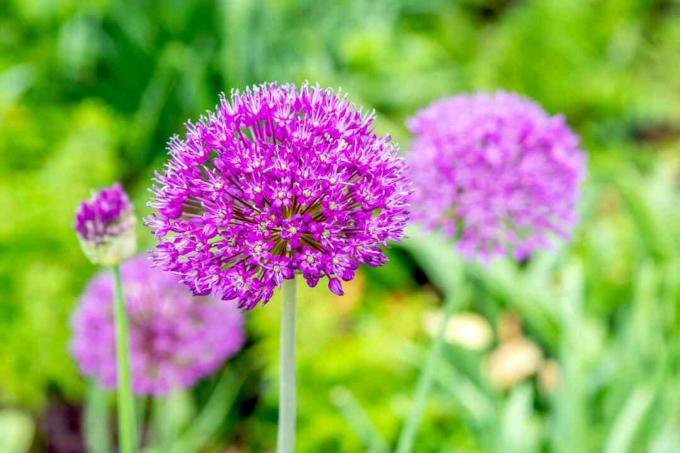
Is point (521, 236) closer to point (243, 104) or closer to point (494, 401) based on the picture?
point (243, 104)

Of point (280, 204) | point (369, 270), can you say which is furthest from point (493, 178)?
point (369, 270)

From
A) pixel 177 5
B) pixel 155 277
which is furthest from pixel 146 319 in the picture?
pixel 177 5

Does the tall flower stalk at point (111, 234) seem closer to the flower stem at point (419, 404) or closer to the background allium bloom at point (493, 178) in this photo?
the flower stem at point (419, 404)

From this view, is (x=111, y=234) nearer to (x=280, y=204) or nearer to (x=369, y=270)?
(x=280, y=204)

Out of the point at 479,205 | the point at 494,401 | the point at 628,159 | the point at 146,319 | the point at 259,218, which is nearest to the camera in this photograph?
the point at 259,218

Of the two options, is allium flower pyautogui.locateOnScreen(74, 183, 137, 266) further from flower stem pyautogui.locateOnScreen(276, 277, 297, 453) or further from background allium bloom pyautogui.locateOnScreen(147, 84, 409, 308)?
flower stem pyautogui.locateOnScreen(276, 277, 297, 453)

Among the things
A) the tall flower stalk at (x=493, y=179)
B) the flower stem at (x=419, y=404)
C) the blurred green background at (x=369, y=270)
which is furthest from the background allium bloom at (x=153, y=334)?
the flower stem at (x=419, y=404)

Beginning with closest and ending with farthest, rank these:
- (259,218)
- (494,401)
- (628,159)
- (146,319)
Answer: (259,218)
(146,319)
(494,401)
(628,159)
